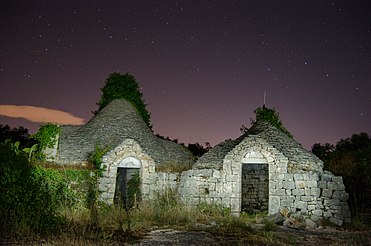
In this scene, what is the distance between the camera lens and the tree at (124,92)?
2547 centimetres

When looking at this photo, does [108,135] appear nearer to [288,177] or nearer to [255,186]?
→ [255,186]

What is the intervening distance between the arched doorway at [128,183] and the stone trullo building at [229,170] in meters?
0.06

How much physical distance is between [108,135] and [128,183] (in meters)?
2.63

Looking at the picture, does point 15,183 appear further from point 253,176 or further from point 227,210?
point 253,176

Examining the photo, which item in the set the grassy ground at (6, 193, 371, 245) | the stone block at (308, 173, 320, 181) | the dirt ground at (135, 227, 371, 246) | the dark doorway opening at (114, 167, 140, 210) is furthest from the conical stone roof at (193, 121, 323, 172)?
the dirt ground at (135, 227, 371, 246)

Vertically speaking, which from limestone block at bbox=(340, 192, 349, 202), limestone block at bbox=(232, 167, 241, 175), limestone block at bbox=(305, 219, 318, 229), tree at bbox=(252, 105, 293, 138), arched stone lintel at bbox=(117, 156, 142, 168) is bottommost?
Result: limestone block at bbox=(305, 219, 318, 229)

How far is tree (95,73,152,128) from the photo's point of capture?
25469mm

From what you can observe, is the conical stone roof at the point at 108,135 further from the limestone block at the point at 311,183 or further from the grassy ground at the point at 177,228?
the limestone block at the point at 311,183

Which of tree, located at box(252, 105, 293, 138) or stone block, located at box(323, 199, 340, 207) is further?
tree, located at box(252, 105, 293, 138)

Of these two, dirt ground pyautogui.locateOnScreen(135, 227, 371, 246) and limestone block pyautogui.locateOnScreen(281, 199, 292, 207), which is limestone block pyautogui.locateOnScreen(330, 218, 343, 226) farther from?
dirt ground pyautogui.locateOnScreen(135, 227, 371, 246)

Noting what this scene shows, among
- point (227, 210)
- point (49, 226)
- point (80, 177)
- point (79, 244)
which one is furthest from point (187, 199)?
point (79, 244)

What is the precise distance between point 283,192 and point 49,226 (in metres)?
9.55

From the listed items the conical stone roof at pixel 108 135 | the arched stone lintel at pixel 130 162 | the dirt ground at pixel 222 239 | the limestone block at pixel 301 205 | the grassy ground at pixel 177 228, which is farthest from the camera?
the conical stone roof at pixel 108 135


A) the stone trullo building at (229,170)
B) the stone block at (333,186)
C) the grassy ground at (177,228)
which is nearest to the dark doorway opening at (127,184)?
the stone trullo building at (229,170)
